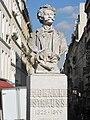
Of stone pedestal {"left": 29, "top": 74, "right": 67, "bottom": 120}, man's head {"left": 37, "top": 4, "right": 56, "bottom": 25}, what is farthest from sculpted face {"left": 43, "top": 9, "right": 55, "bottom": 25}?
stone pedestal {"left": 29, "top": 74, "right": 67, "bottom": 120}

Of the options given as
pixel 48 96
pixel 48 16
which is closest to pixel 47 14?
pixel 48 16

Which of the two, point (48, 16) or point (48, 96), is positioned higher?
point (48, 16)

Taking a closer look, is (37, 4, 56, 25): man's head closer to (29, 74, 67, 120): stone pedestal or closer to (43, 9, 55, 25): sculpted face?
(43, 9, 55, 25): sculpted face

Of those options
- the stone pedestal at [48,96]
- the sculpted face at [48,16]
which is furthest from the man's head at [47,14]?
the stone pedestal at [48,96]

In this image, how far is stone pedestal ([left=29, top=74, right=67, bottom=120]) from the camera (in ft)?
38.4

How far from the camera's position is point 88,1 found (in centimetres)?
8162

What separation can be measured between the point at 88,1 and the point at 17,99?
7028cm

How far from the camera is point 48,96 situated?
461 inches

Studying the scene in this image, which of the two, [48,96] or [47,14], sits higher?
[47,14]

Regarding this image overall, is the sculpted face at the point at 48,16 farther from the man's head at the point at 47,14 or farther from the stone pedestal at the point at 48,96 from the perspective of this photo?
the stone pedestal at the point at 48,96

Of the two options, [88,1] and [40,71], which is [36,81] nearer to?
[40,71]

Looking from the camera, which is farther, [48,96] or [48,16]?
[48,16]

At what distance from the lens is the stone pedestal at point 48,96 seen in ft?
38.4

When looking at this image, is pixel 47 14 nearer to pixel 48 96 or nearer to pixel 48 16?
pixel 48 16
